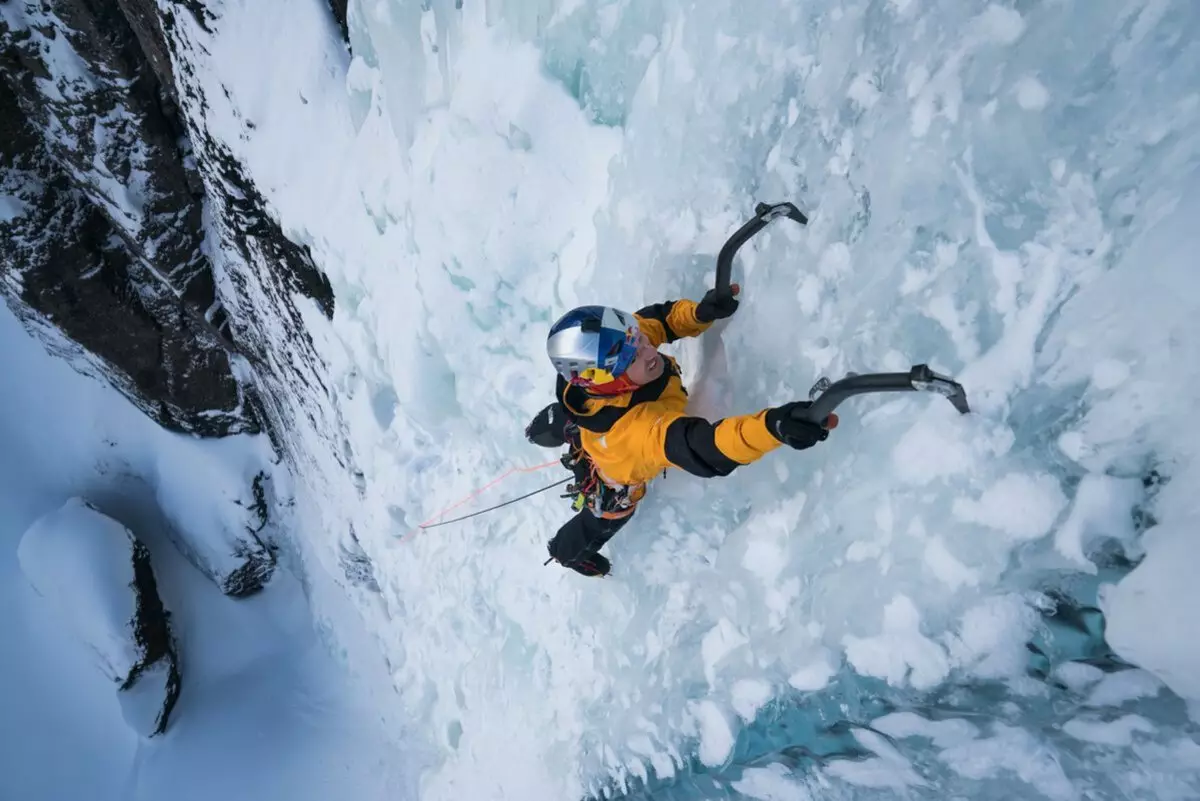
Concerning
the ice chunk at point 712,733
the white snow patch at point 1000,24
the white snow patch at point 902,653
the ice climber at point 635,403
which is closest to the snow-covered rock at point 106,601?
the ice climber at point 635,403

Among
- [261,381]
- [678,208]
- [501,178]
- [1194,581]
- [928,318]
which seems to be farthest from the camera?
[261,381]

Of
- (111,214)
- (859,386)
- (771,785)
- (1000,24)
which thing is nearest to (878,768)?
(771,785)

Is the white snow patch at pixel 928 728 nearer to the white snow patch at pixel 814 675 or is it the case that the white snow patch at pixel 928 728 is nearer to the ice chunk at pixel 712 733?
the white snow patch at pixel 814 675

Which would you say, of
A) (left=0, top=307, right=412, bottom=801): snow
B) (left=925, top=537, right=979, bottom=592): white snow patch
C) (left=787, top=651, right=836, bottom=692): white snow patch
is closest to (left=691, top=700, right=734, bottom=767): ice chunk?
(left=787, top=651, right=836, bottom=692): white snow patch

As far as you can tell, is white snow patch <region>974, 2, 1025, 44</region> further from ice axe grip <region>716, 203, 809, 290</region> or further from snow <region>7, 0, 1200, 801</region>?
ice axe grip <region>716, 203, 809, 290</region>

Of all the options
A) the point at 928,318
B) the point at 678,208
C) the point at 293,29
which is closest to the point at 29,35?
the point at 293,29

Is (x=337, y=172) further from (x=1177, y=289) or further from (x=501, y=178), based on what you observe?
(x=1177, y=289)

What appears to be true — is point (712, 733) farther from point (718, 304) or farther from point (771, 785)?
point (718, 304)
